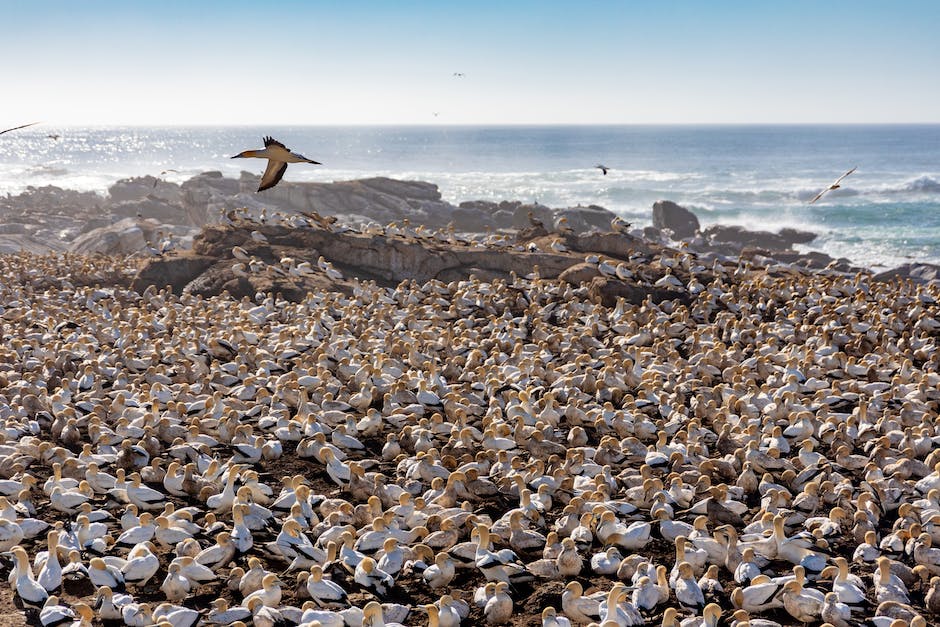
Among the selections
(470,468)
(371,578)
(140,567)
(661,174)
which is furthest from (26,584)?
(661,174)

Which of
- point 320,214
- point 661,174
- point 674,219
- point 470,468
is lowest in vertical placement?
point 470,468

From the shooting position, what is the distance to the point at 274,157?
9.83 m

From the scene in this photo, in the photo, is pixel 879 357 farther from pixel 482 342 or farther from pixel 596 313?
pixel 482 342

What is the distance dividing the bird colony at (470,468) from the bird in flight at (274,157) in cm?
363

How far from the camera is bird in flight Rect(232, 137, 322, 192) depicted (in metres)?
9.13

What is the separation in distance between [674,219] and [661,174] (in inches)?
2211

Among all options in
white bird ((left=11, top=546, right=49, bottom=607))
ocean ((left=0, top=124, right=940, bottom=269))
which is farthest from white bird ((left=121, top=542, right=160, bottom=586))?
ocean ((left=0, top=124, right=940, bottom=269))

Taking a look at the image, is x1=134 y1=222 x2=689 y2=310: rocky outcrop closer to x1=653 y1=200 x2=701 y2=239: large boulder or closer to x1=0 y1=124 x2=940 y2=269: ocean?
x1=0 y1=124 x2=940 y2=269: ocean

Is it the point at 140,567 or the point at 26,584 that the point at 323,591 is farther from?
the point at 26,584

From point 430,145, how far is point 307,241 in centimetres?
16779

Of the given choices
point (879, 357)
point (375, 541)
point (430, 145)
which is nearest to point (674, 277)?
point (879, 357)

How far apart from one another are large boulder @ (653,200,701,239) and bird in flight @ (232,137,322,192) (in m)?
44.5

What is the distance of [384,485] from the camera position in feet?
35.5

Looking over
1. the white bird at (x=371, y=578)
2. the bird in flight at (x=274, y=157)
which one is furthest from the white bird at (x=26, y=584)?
the bird in flight at (x=274, y=157)
